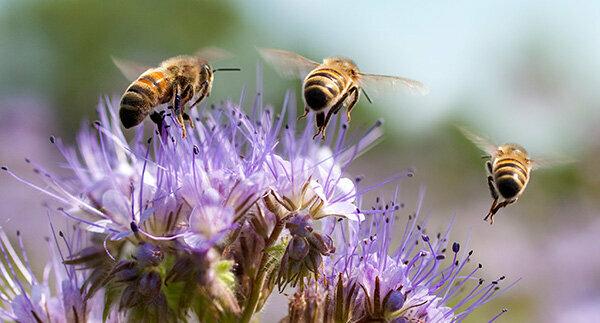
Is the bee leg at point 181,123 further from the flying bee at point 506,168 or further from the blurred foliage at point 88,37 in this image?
the blurred foliage at point 88,37

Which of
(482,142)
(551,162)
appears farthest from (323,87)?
(551,162)

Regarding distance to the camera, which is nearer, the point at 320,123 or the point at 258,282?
the point at 258,282

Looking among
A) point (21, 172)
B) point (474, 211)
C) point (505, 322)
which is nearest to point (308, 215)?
point (505, 322)

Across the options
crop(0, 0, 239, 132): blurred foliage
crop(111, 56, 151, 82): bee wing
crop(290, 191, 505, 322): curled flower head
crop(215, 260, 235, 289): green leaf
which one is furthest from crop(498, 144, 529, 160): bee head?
crop(0, 0, 239, 132): blurred foliage

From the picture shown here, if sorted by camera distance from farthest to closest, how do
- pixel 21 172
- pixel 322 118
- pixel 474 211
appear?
pixel 474 211 → pixel 21 172 → pixel 322 118

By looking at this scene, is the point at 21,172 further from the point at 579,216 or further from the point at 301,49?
the point at 301,49

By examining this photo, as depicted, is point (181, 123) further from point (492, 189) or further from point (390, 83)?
point (492, 189)
